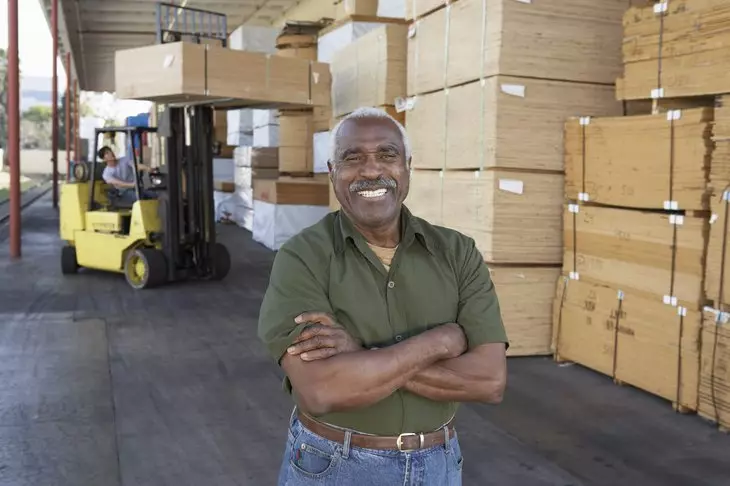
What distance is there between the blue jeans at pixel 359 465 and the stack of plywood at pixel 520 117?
13.1 feet

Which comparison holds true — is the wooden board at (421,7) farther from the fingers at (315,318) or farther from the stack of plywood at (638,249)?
the fingers at (315,318)

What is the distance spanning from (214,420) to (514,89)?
3.06m

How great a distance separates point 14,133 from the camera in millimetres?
11680

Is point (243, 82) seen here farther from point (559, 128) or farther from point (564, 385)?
point (564, 385)

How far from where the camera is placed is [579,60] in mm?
5809

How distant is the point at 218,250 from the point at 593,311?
558cm

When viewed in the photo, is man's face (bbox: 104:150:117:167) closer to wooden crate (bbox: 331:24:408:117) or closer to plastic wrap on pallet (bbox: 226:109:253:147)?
wooden crate (bbox: 331:24:408:117)

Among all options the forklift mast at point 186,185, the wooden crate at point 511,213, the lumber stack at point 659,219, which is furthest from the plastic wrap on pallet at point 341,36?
the lumber stack at point 659,219

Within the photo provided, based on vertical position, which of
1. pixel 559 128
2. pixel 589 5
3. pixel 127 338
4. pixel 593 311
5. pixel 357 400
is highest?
pixel 589 5

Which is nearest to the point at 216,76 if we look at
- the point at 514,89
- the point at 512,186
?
the point at 514,89

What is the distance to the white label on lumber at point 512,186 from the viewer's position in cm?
568

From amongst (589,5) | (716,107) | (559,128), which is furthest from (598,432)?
(589,5)

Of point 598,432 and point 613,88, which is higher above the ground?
point 613,88

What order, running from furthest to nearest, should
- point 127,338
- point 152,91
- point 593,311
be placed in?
point 152,91
point 127,338
point 593,311
